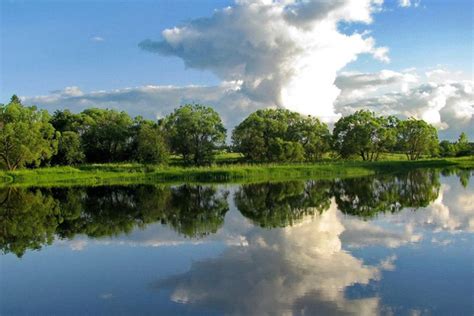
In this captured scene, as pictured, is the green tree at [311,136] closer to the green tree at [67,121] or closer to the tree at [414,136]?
the tree at [414,136]

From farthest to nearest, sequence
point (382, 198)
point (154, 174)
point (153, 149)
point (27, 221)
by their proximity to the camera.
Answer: point (153, 149), point (154, 174), point (382, 198), point (27, 221)

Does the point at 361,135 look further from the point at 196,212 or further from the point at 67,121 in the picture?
the point at 196,212

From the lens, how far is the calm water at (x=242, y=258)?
12.0 m

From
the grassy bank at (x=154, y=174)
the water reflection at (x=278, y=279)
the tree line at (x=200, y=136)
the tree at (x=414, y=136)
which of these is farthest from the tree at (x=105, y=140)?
the water reflection at (x=278, y=279)

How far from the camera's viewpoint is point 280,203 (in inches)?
1261

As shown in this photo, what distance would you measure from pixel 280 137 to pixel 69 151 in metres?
37.1

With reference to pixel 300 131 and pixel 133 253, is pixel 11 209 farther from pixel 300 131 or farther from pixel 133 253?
pixel 300 131

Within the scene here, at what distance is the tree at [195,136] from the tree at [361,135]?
23.5m

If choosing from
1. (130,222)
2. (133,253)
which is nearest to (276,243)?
(133,253)

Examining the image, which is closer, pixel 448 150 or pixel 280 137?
pixel 280 137

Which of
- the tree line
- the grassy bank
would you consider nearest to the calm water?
the grassy bank

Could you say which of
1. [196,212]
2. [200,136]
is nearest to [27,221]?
[196,212]

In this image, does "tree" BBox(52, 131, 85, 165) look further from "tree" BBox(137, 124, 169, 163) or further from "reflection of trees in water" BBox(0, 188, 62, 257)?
"reflection of trees in water" BBox(0, 188, 62, 257)

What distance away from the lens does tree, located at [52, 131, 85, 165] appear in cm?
7485
